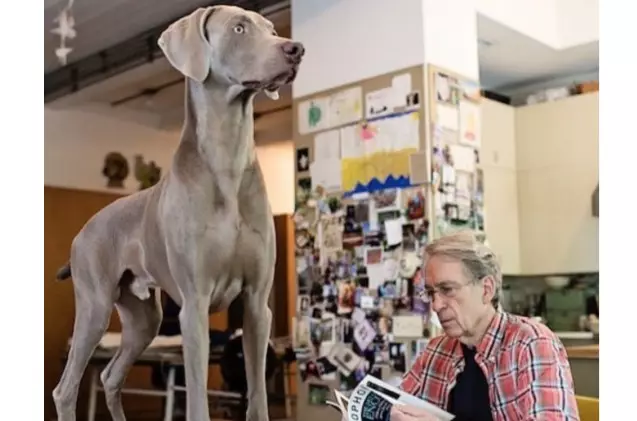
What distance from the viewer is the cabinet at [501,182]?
3.88 m

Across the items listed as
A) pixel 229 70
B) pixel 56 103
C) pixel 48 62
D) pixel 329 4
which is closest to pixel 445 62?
pixel 329 4

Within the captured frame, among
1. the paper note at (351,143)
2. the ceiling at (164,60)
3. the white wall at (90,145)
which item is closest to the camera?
the paper note at (351,143)

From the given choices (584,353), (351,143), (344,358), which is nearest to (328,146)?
(351,143)

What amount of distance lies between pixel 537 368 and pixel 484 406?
0.49 ft

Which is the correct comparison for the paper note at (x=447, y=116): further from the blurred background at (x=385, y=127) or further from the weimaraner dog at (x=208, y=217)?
the weimaraner dog at (x=208, y=217)

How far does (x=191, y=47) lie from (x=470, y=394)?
2.91ft

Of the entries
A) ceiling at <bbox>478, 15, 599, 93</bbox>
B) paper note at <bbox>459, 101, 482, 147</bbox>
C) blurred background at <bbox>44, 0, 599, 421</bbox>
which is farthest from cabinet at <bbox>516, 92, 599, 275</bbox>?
paper note at <bbox>459, 101, 482, 147</bbox>

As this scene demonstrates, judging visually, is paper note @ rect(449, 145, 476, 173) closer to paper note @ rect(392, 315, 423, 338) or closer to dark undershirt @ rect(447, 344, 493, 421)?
paper note @ rect(392, 315, 423, 338)

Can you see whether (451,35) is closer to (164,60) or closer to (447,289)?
(447,289)

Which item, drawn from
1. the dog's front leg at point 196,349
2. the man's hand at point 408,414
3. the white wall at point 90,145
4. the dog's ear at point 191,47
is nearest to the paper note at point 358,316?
the man's hand at point 408,414

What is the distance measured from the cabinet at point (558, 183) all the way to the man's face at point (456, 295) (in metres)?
2.36

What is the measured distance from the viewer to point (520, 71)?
13.2ft

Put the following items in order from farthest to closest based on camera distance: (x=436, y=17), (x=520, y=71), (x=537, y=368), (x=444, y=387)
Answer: (x=520, y=71) → (x=436, y=17) → (x=444, y=387) → (x=537, y=368)

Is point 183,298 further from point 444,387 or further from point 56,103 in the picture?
point 56,103
